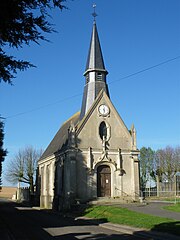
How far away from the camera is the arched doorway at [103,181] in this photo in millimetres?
30516

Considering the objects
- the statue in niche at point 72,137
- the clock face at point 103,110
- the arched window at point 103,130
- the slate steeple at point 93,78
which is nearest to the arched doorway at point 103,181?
the arched window at point 103,130

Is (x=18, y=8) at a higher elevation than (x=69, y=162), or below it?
higher

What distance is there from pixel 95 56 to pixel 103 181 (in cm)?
1356

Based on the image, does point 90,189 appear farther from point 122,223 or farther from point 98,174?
point 122,223

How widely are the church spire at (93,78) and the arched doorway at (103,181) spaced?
243 inches

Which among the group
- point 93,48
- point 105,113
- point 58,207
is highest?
point 93,48

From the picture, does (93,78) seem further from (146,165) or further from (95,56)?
(146,165)

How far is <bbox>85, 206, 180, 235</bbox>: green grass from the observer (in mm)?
14314

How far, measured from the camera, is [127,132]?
3275cm

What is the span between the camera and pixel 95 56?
116ft

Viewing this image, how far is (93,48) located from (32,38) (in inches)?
1194

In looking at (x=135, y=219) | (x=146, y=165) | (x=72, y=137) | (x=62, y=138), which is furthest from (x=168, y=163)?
(x=135, y=219)

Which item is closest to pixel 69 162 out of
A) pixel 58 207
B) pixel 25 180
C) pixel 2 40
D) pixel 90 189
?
pixel 90 189

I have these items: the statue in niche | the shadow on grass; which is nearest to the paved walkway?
the shadow on grass
